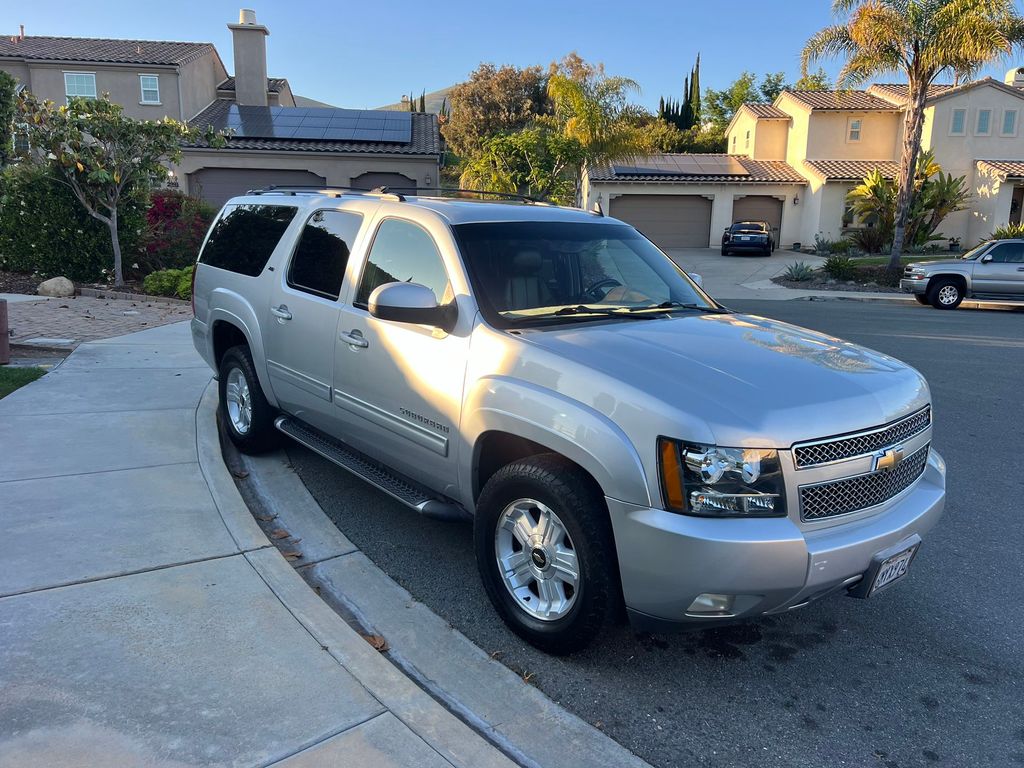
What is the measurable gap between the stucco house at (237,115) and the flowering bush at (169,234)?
406 inches

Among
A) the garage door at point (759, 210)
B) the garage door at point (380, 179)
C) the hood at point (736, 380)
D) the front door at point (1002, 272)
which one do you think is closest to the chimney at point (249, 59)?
the garage door at point (380, 179)

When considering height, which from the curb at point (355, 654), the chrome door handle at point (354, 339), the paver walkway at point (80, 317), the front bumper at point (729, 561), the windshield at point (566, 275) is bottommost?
the curb at point (355, 654)

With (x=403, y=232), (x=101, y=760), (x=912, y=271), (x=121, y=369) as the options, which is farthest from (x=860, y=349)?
(x=912, y=271)

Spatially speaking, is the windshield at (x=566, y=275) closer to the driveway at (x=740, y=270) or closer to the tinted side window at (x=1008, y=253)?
the driveway at (x=740, y=270)

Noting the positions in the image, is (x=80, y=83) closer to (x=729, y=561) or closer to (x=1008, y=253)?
(x=1008, y=253)

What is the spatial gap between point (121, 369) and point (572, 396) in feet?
22.0

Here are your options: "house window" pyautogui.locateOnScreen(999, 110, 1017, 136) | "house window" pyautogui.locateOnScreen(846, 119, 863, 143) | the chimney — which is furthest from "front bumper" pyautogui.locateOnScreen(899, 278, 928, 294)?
the chimney

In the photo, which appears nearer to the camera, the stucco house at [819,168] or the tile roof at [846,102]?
the stucco house at [819,168]

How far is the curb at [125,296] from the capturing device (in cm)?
1445

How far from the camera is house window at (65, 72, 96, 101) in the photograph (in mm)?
30516

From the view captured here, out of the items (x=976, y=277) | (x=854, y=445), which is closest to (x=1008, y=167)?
(x=976, y=277)

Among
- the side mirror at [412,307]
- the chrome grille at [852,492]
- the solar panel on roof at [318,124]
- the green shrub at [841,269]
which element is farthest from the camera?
the solar panel on roof at [318,124]

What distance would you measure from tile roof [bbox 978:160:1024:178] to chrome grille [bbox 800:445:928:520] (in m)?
34.0

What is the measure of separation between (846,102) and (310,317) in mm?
35842
